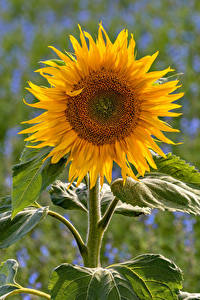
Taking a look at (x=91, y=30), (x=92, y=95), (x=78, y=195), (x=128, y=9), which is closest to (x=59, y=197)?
(x=78, y=195)

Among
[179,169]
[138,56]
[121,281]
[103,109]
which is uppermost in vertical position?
[138,56]

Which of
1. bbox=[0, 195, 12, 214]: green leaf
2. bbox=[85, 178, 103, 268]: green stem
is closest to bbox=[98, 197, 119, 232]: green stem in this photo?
bbox=[85, 178, 103, 268]: green stem

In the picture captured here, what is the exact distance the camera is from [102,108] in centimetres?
128

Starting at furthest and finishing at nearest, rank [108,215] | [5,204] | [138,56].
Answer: [138,56] < [5,204] < [108,215]

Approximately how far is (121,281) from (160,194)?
0.23m

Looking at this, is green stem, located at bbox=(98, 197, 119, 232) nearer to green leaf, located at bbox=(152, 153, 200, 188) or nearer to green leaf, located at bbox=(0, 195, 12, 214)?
green leaf, located at bbox=(152, 153, 200, 188)

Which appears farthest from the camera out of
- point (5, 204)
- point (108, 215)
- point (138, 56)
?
point (138, 56)

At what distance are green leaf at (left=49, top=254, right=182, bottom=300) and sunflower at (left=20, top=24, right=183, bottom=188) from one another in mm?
218

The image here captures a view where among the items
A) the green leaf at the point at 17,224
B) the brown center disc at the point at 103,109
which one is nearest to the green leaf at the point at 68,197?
the green leaf at the point at 17,224

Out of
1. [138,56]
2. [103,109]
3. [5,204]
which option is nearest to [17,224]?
[5,204]

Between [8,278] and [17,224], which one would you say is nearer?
[17,224]

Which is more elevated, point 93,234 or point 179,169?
point 179,169

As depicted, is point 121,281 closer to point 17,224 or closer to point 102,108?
point 17,224

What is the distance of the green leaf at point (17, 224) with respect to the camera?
3.80 feet
